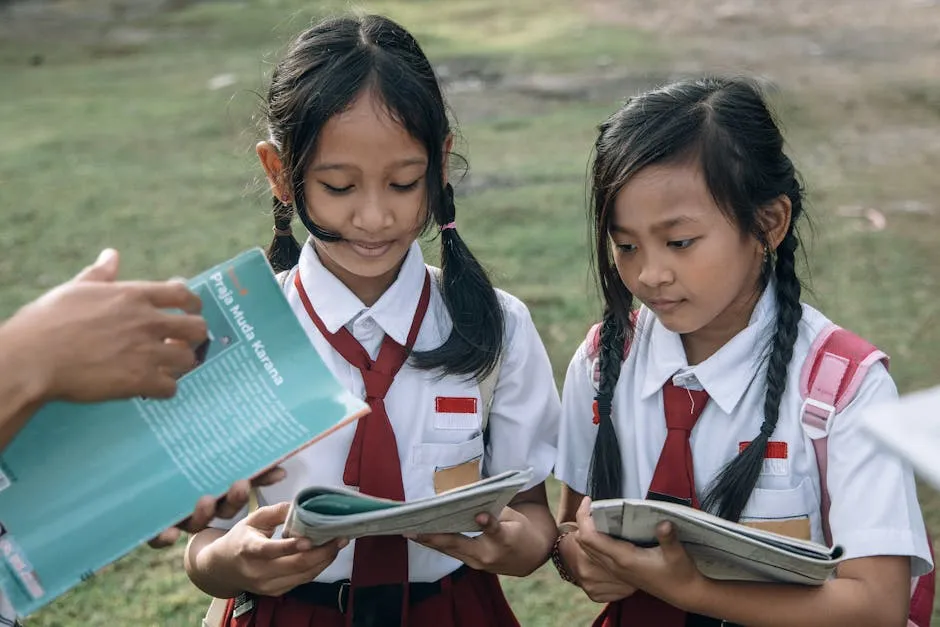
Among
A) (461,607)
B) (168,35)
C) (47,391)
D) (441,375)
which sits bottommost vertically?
(168,35)

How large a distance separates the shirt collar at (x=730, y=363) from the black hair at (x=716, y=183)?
0.09ft

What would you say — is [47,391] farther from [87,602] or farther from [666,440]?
[87,602]

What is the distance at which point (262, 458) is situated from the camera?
1.72 meters

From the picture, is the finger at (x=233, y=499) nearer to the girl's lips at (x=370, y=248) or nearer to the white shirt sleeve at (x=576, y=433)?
the girl's lips at (x=370, y=248)

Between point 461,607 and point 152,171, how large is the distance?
508 cm

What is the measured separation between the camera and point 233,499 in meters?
1.74

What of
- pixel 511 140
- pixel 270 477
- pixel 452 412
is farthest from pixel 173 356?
pixel 511 140

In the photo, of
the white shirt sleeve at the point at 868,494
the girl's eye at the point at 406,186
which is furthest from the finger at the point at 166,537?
the white shirt sleeve at the point at 868,494

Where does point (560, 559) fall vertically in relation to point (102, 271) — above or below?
below

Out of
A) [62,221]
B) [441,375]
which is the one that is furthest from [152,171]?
[441,375]

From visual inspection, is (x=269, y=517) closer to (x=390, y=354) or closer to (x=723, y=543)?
(x=390, y=354)

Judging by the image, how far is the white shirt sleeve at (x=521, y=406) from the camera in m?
2.17

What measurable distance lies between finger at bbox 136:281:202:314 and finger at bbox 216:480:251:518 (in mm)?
261

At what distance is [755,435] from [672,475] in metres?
0.15
